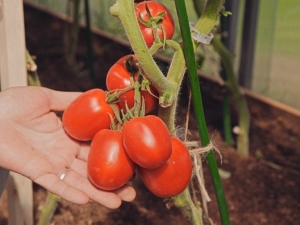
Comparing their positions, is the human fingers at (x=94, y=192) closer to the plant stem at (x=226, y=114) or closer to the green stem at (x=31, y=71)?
the green stem at (x=31, y=71)

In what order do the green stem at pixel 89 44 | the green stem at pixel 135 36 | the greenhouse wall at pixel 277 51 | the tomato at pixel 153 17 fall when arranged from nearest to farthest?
the green stem at pixel 135 36 → the tomato at pixel 153 17 → the greenhouse wall at pixel 277 51 → the green stem at pixel 89 44

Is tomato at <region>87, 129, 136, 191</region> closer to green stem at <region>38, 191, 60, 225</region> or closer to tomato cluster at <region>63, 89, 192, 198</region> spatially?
tomato cluster at <region>63, 89, 192, 198</region>

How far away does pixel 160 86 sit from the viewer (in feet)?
2.52

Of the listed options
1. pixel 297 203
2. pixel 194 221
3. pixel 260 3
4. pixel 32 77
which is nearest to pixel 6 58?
pixel 32 77

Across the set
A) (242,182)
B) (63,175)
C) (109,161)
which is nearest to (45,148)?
(63,175)

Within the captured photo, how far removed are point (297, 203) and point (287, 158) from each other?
23 centimetres

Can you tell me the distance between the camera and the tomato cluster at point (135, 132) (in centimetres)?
76

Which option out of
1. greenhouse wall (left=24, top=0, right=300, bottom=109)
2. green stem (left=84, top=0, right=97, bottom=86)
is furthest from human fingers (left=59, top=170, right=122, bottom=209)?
green stem (left=84, top=0, right=97, bottom=86)

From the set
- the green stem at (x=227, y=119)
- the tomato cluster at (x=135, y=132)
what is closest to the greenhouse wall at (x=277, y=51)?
the green stem at (x=227, y=119)

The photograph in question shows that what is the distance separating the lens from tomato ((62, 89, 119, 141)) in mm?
852

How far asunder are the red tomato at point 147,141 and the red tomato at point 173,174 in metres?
0.04

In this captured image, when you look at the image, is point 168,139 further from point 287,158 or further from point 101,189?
point 287,158

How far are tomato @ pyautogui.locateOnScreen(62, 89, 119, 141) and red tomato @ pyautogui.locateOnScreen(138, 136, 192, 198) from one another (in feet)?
0.41

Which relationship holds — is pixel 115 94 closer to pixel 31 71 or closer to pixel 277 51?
pixel 31 71
